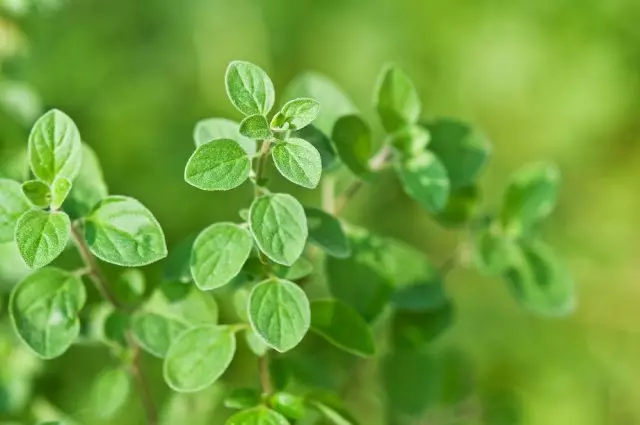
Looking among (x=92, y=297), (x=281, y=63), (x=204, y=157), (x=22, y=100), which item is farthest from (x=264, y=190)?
(x=281, y=63)

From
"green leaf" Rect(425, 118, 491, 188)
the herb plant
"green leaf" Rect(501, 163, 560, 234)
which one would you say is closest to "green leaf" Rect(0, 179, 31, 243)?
the herb plant

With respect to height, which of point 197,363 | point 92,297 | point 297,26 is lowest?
point 92,297

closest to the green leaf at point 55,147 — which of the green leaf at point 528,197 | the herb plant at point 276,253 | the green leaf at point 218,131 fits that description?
the herb plant at point 276,253

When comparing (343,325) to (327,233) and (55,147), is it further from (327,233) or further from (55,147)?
(55,147)

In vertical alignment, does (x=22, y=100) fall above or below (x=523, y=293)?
below

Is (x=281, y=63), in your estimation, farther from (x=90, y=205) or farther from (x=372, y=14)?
(x=90, y=205)

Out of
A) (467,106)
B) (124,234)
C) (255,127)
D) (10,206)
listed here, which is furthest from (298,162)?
(467,106)

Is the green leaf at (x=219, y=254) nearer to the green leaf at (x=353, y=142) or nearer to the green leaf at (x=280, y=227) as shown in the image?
the green leaf at (x=280, y=227)
